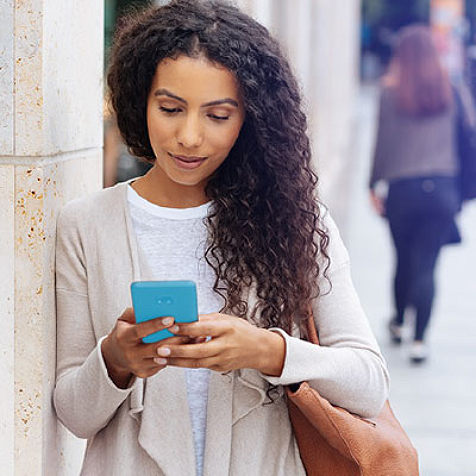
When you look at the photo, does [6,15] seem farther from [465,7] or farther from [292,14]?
[465,7]

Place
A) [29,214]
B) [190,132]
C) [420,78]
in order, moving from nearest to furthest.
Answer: [190,132]
[29,214]
[420,78]

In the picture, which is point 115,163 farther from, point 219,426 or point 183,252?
point 219,426

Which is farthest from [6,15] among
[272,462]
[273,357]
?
[272,462]

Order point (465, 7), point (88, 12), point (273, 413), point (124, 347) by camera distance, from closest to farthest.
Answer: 1. point (124, 347)
2. point (273, 413)
3. point (88, 12)
4. point (465, 7)

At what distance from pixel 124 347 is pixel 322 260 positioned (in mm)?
509

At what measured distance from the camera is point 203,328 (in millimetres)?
1902

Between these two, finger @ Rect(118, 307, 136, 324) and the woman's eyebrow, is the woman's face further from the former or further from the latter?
finger @ Rect(118, 307, 136, 324)

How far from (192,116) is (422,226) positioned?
5.26 metres

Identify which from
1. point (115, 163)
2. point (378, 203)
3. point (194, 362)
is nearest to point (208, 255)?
point (194, 362)

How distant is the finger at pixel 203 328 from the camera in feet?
6.17

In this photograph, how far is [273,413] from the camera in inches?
88.4

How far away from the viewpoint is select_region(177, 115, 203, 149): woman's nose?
2109 mm

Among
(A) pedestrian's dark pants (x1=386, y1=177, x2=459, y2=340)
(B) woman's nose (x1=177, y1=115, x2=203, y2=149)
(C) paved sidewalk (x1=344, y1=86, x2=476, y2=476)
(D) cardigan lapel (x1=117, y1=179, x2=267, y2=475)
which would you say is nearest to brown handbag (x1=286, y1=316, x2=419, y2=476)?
(D) cardigan lapel (x1=117, y1=179, x2=267, y2=475)

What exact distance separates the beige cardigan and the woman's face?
170 mm
